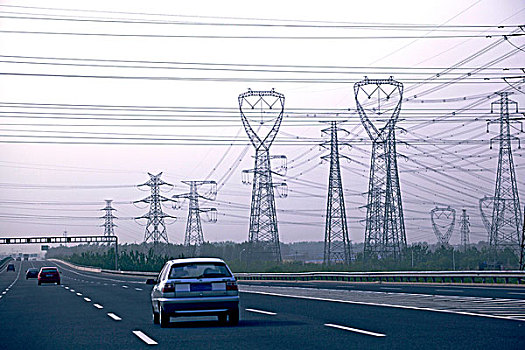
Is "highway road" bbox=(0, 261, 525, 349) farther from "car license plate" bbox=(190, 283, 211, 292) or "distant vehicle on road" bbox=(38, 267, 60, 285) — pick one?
"distant vehicle on road" bbox=(38, 267, 60, 285)

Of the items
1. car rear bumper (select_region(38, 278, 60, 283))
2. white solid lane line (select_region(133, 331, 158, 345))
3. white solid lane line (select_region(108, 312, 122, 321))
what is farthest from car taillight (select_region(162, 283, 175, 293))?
car rear bumper (select_region(38, 278, 60, 283))

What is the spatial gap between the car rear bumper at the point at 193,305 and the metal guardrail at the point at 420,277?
2292cm

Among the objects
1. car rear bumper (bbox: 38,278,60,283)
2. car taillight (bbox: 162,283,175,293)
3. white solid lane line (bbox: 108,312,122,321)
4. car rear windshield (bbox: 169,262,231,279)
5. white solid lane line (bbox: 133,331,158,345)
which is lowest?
car rear bumper (bbox: 38,278,60,283)

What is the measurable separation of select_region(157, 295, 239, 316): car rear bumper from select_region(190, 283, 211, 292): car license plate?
0.20m

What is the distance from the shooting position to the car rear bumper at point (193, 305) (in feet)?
54.9

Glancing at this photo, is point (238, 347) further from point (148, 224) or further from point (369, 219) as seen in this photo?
point (148, 224)

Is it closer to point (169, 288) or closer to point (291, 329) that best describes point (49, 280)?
point (169, 288)

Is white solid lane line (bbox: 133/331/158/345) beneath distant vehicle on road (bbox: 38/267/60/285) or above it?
above

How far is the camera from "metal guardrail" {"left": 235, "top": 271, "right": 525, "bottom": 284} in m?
38.0

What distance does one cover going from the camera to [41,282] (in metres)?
57.2

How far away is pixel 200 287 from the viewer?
55.3ft

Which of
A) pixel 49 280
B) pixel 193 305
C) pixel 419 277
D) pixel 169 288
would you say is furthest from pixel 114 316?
pixel 49 280

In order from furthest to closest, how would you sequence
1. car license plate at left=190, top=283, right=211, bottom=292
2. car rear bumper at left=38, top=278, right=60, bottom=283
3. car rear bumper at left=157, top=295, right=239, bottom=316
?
car rear bumper at left=38, top=278, right=60, bottom=283, car license plate at left=190, top=283, right=211, bottom=292, car rear bumper at left=157, top=295, right=239, bottom=316

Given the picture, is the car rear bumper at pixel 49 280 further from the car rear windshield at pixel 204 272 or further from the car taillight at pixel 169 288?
the car taillight at pixel 169 288
